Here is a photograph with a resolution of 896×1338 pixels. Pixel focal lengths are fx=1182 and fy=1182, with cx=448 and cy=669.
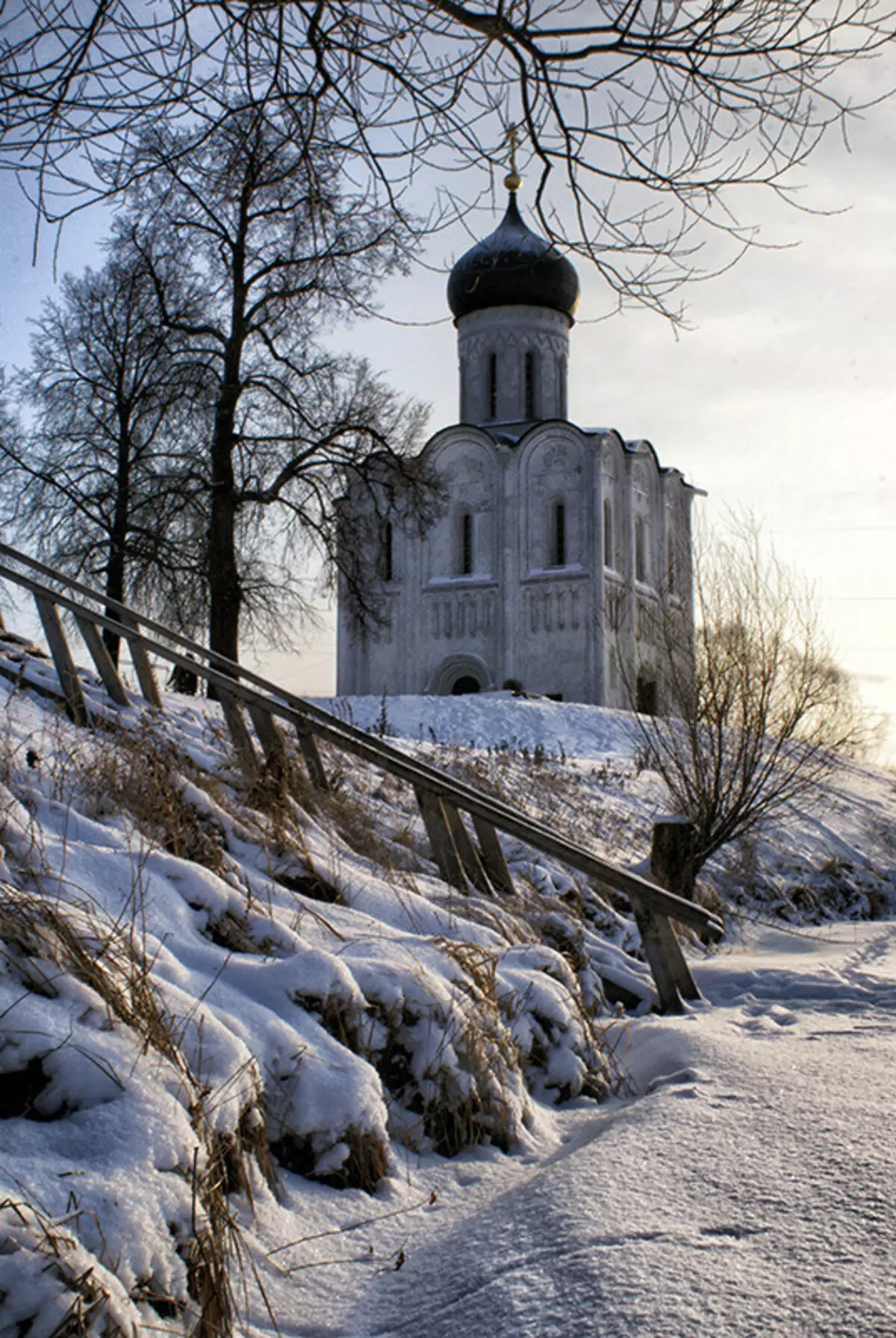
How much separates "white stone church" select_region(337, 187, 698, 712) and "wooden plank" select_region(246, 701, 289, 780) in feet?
81.0

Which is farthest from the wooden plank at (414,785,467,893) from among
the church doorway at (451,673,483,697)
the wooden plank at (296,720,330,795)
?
the church doorway at (451,673,483,697)

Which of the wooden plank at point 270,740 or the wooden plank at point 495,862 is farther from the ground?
the wooden plank at point 270,740

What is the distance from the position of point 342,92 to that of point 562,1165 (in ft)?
13.2

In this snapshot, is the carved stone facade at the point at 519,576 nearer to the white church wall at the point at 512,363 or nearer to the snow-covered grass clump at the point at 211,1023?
the white church wall at the point at 512,363

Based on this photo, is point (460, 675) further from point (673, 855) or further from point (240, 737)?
point (240, 737)

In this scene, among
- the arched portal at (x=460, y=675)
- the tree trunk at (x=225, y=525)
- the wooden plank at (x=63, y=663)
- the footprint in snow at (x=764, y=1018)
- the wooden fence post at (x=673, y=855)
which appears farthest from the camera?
the arched portal at (x=460, y=675)

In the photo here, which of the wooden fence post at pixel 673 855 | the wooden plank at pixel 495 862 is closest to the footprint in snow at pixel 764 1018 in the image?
the wooden plank at pixel 495 862

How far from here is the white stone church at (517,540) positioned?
32344mm

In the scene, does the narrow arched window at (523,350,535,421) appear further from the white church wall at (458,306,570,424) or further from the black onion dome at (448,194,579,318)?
the black onion dome at (448,194,579,318)

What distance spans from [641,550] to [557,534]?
3329mm

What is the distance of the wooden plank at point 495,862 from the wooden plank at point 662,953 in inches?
34.9

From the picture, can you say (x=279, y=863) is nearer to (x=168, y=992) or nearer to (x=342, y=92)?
(x=168, y=992)

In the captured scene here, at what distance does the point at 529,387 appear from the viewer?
35.4 metres

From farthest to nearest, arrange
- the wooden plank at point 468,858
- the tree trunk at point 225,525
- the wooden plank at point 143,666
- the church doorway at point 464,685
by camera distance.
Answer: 1. the church doorway at point 464,685
2. the tree trunk at point 225,525
3. the wooden plank at point 143,666
4. the wooden plank at point 468,858
